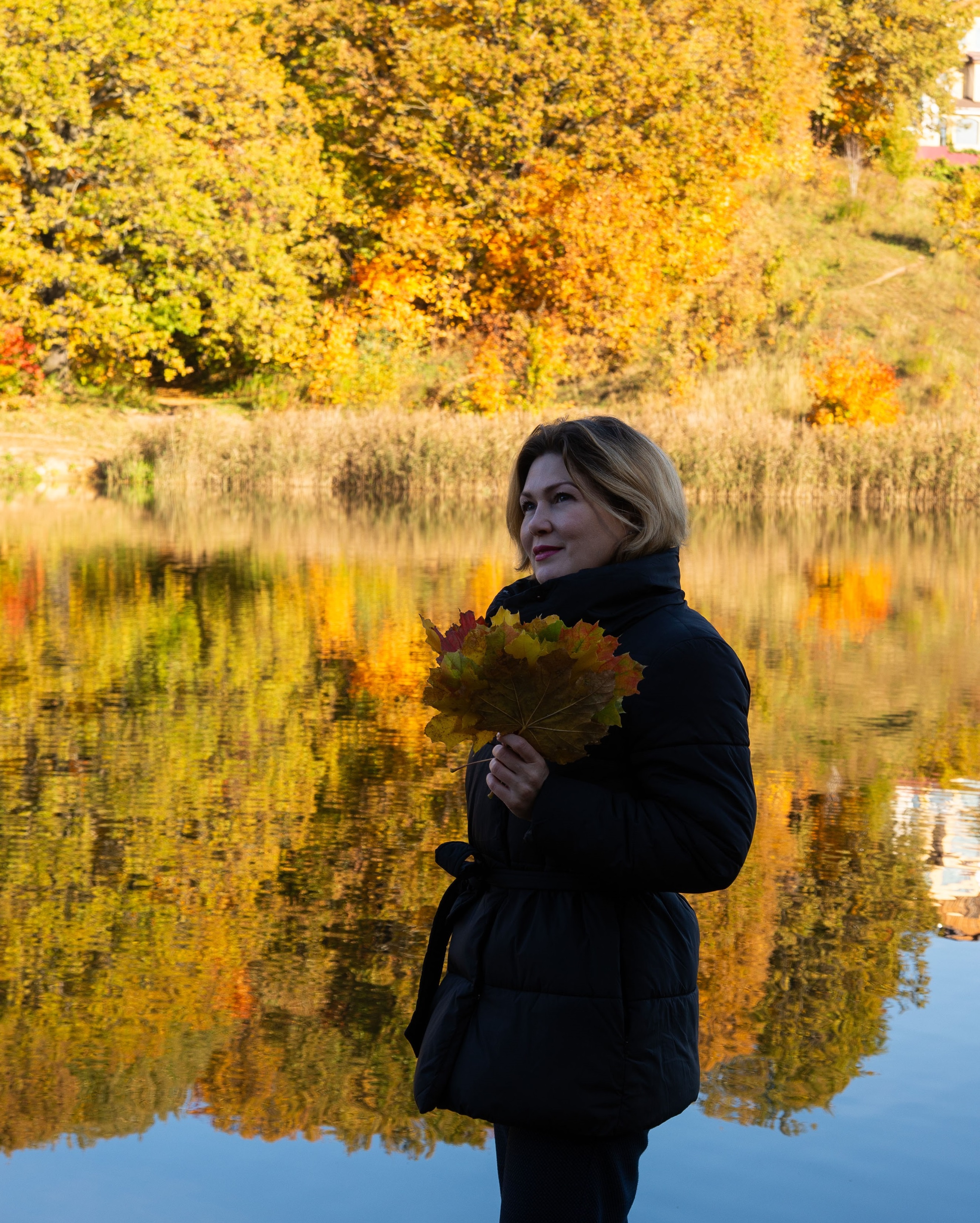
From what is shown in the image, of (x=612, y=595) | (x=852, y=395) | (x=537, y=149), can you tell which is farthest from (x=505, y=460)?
(x=612, y=595)

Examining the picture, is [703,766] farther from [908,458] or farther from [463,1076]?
[908,458]

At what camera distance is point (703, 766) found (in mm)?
2340

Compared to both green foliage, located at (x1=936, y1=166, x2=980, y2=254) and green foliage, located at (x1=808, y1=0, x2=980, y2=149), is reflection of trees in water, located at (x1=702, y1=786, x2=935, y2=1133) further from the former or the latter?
green foliage, located at (x1=808, y1=0, x2=980, y2=149)


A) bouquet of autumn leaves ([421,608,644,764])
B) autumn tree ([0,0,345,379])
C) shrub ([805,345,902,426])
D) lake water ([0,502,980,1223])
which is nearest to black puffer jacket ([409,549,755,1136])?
bouquet of autumn leaves ([421,608,644,764])

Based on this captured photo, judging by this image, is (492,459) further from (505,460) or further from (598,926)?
(598,926)

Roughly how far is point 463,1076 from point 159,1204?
4.25ft

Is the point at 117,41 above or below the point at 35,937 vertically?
above

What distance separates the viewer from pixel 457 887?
2.52 m

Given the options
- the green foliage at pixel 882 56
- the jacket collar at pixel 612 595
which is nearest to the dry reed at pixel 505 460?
the jacket collar at pixel 612 595

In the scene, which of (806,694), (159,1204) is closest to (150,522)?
(806,694)

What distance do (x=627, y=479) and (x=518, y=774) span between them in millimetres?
572

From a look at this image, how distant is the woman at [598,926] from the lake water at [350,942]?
1.07 metres

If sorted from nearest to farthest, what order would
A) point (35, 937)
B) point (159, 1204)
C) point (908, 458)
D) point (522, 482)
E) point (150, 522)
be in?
point (522, 482)
point (159, 1204)
point (35, 937)
point (150, 522)
point (908, 458)

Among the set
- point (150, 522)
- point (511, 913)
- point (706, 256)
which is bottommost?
point (150, 522)
